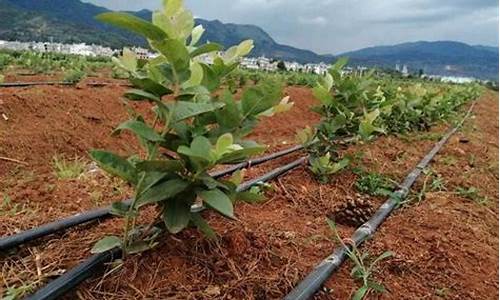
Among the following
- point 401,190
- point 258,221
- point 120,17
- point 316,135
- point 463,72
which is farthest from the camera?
point 463,72

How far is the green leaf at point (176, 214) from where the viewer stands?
1386 mm

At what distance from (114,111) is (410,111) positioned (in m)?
3.65

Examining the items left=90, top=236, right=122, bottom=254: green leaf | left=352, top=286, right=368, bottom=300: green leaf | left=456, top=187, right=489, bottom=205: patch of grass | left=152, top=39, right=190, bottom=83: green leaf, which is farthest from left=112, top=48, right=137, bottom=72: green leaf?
left=456, top=187, right=489, bottom=205: patch of grass

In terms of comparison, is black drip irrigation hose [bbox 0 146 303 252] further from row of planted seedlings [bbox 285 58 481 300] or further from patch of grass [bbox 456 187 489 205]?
patch of grass [bbox 456 187 489 205]

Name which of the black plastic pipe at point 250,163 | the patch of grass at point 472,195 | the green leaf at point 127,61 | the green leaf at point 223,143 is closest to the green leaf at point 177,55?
the green leaf at point 127,61

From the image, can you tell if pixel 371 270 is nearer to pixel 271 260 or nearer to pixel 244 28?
pixel 271 260

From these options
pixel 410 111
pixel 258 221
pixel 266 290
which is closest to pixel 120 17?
pixel 266 290

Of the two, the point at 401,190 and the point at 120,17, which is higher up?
the point at 120,17

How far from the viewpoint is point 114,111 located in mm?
6652

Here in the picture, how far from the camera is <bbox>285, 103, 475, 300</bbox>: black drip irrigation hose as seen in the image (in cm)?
153

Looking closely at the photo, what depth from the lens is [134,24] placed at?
1.26 metres

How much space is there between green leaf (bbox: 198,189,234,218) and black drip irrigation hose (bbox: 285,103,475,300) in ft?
1.20

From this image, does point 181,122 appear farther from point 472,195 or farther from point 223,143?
point 472,195

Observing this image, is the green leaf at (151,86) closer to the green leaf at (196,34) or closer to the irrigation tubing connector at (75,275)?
the green leaf at (196,34)
